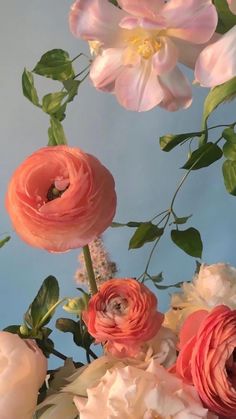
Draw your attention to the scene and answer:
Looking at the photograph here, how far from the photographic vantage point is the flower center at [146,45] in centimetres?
48

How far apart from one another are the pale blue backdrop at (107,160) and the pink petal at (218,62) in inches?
28.3

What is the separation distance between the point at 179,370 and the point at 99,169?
14 centimetres

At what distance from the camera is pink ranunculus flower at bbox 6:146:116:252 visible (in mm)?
548

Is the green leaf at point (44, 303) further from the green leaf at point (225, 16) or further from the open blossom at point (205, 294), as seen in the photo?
the green leaf at point (225, 16)

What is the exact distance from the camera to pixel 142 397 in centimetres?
52

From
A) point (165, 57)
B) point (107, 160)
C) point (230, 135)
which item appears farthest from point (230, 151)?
point (107, 160)

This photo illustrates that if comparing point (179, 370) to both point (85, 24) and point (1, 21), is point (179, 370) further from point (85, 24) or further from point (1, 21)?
point (1, 21)

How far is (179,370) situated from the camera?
542 mm

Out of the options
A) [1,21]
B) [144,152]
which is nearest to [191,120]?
[144,152]

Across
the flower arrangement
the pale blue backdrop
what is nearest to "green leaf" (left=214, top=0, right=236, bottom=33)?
the flower arrangement

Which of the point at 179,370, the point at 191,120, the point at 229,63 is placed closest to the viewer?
the point at 229,63

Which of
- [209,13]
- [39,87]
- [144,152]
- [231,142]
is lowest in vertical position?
[144,152]

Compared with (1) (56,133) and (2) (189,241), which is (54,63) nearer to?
(1) (56,133)

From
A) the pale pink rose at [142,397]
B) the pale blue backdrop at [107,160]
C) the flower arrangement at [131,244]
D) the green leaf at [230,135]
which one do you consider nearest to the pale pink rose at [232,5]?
the flower arrangement at [131,244]
